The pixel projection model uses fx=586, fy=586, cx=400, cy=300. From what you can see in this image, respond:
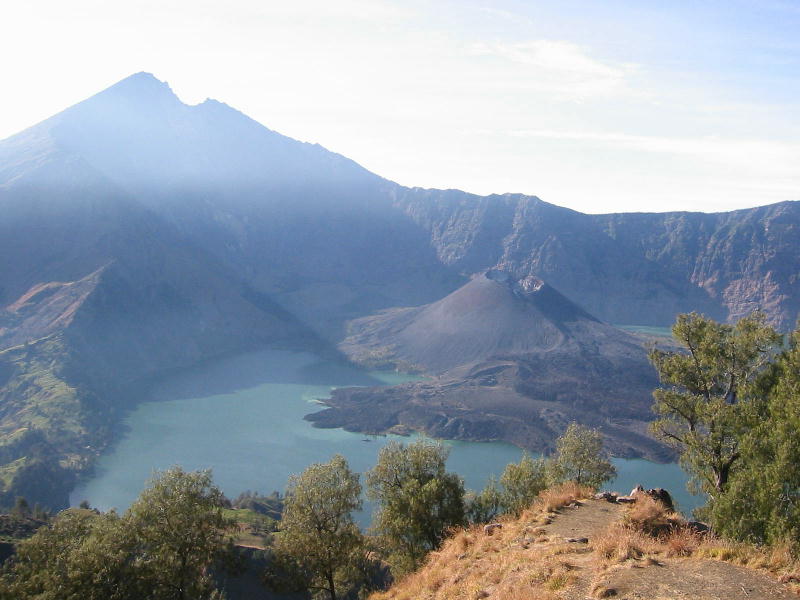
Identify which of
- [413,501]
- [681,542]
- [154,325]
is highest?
[681,542]

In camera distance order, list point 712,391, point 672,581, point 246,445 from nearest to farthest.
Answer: point 672,581, point 712,391, point 246,445

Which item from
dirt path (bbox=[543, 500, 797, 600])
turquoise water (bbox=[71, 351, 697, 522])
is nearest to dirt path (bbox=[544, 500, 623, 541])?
dirt path (bbox=[543, 500, 797, 600])

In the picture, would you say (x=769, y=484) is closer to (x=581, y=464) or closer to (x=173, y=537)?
(x=581, y=464)

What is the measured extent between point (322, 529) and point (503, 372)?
88124 mm

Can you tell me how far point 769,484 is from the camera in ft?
41.7

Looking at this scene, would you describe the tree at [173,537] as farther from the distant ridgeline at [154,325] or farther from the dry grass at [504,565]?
the distant ridgeline at [154,325]

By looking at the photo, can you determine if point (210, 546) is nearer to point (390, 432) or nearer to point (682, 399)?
point (682, 399)

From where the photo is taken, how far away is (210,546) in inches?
736

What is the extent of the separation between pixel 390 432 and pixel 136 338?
2713 inches

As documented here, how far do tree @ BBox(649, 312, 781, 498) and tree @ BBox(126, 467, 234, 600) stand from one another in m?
14.3

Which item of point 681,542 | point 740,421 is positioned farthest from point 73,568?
point 740,421

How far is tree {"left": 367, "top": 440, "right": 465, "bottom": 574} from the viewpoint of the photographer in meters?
20.1

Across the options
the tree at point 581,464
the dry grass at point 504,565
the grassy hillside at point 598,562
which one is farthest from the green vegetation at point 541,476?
the grassy hillside at point 598,562

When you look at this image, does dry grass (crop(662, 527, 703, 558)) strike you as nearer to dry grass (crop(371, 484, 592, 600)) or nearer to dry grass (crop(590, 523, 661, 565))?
dry grass (crop(590, 523, 661, 565))
